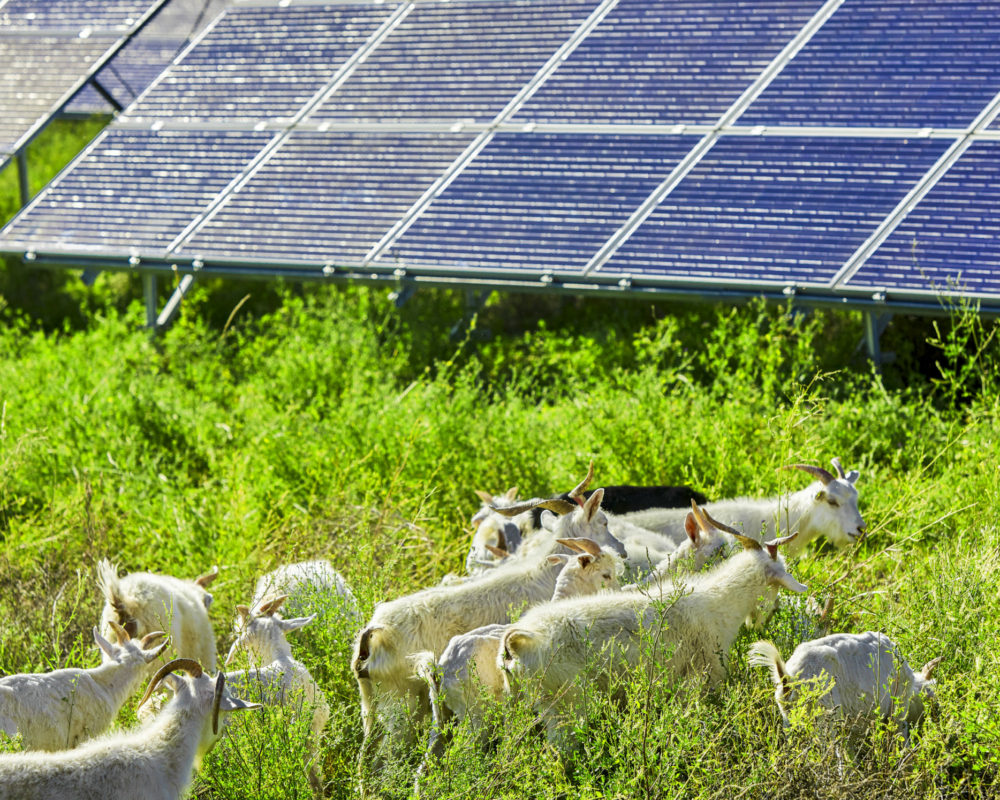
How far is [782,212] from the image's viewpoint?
7875 mm

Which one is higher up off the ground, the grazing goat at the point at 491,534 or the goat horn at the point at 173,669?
the goat horn at the point at 173,669

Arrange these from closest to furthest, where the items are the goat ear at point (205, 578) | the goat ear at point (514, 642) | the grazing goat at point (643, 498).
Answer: the goat ear at point (514, 642) < the goat ear at point (205, 578) < the grazing goat at point (643, 498)

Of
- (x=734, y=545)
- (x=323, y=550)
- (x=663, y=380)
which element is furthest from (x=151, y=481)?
(x=734, y=545)

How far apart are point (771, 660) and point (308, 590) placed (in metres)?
2.11

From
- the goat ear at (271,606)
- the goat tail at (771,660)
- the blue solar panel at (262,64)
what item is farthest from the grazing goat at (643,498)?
the blue solar panel at (262,64)

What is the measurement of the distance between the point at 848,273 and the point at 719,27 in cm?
344

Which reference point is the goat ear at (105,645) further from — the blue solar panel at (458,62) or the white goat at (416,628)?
the blue solar panel at (458,62)

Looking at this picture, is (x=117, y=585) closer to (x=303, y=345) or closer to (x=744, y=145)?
(x=303, y=345)

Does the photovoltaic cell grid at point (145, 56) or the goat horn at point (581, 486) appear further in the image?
the photovoltaic cell grid at point (145, 56)

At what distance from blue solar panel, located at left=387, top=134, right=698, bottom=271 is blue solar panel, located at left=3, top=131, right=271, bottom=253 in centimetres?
244

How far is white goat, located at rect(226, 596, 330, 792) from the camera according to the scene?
406 cm

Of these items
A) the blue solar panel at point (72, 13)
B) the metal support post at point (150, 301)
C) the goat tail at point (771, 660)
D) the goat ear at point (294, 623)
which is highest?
the blue solar panel at point (72, 13)

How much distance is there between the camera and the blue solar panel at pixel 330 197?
902cm

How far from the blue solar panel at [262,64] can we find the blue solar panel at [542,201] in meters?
2.65
